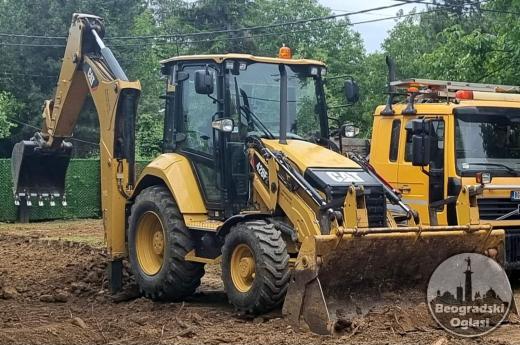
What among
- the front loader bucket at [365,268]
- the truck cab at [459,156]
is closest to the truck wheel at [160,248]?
the front loader bucket at [365,268]

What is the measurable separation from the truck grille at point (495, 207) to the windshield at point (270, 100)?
2.51 metres

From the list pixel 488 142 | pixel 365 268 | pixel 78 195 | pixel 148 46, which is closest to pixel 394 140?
pixel 488 142

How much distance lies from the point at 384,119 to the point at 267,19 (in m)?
39.8

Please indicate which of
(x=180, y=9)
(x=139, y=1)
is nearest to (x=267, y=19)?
(x=180, y=9)

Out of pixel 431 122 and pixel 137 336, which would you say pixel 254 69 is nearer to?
pixel 431 122

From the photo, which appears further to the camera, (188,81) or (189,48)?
(189,48)

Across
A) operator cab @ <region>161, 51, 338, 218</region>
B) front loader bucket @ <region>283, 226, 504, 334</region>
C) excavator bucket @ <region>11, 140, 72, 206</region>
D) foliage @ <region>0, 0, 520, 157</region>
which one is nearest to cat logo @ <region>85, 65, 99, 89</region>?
operator cab @ <region>161, 51, 338, 218</region>

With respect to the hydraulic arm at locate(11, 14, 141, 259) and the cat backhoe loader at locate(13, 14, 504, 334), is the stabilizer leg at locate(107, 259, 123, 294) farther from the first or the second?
the hydraulic arm at locate(11, 14, 141, 259)

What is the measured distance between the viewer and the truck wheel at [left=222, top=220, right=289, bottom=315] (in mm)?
8297

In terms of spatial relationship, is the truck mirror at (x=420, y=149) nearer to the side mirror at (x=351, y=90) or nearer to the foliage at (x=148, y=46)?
the side mirror at (x=351, y=90)

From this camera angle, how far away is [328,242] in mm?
7984

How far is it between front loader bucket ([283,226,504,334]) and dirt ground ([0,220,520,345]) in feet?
0.63

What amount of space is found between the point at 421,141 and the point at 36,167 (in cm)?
590

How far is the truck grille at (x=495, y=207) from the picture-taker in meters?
→ 11.0
